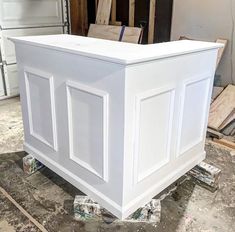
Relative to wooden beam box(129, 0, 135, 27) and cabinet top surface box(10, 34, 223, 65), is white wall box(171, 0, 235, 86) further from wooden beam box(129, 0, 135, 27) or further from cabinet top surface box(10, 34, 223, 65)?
cabinet top surface box(10, 34, 223, 65)

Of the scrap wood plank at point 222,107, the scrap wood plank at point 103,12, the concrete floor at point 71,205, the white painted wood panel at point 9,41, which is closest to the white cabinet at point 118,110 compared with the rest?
the concrete floor at point 71,205

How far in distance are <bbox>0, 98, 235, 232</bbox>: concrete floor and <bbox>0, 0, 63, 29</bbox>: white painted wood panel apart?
1.91 meters

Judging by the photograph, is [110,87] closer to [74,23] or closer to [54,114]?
[54,114]

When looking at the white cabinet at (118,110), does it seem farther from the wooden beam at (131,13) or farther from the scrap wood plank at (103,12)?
the scrap wood plank at (103,12)

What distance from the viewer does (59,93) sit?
1535mm

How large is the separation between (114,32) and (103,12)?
408 millimetres

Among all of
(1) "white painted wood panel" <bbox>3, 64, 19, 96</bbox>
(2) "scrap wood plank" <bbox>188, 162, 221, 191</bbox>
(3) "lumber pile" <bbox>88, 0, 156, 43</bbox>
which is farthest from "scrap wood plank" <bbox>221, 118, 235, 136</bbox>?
(1) "white painted wood panel" <bbox>3, 64, 19, 96</bbox>

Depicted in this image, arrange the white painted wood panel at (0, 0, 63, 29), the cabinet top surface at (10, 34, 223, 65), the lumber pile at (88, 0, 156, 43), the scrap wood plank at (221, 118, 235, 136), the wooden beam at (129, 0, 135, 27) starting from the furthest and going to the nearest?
the wooden beam at (129, 0, 135, 27) → the lumber pile at (88, 0, 156, 43) → the white painted wood panel at (0, 0, 63, 29) → the scrap wood plank at (221, 118, 235, 136) → the cabinet top surface at (10, 34, 223, 65)

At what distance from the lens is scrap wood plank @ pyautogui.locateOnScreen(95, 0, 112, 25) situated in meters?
3.86

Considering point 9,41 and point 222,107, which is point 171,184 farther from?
point 9,41

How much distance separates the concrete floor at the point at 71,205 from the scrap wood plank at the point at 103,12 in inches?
99.2

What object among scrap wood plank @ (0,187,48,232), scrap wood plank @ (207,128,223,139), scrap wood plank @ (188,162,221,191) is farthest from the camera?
scrap wood plank @ (207,128,223,139)

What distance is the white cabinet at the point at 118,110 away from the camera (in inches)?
48.6

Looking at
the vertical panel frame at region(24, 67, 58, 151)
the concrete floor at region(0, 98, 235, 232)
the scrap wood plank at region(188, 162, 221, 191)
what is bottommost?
the concrete floor at region(0, 98, 235, 232)
